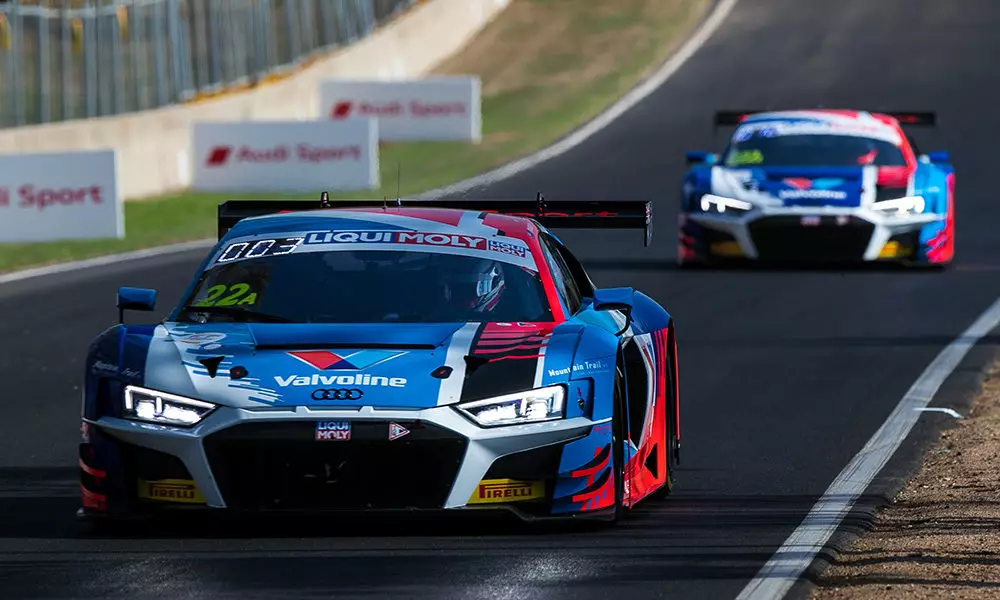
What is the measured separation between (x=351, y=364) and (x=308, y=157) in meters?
21.2

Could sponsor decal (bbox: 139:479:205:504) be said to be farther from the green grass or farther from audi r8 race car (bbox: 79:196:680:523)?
the green grass

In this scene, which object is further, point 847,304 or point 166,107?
point 166,107

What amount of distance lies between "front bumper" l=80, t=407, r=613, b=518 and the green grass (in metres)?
13.5

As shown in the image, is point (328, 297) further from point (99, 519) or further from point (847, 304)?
point (847, 304)

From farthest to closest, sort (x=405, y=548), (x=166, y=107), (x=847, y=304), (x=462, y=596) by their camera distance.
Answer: (x=166, y=107)
(x=847, y=304)
(x=405, y=548)
(x=462, y=596)

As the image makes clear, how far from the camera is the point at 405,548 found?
7.24 metres

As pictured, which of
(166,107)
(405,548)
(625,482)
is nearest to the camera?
(405,548)

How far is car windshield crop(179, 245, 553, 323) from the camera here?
316 inches

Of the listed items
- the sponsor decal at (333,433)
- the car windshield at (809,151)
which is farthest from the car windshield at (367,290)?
the car windshield at (809,151)

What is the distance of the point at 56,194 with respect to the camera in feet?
74.9

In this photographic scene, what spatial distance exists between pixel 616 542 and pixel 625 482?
1.26 feet

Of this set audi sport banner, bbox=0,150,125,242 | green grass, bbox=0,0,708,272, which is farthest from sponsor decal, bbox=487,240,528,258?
audi sport banner, bbox=0,150,125,242

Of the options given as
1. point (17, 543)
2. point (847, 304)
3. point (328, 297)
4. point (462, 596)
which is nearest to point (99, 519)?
point (17, 543)

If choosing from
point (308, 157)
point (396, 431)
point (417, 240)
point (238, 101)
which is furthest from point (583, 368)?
point (238, 101)
